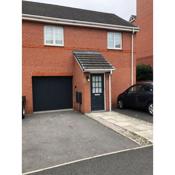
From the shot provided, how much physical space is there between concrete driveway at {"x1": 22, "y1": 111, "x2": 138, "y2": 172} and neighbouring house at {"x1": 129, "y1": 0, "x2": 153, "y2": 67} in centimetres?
1435

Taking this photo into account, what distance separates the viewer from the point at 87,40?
46.7 ft

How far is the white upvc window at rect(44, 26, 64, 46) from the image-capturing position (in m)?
13.1

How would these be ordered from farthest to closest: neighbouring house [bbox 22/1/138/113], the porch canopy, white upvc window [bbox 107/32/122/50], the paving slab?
white upvc window [bbox 107/32/122/50]
neighbouring house [bbox 22/1/138/113]
the porch canopy
the paving slab

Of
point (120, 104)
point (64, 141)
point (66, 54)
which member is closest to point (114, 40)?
point (66, 54)

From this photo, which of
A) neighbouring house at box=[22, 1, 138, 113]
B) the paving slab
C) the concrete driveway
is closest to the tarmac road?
the concrete driveway

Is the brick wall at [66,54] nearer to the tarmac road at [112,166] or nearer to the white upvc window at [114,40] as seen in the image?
the white upvc window at [114,40]

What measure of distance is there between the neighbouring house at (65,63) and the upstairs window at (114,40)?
0.91 ft

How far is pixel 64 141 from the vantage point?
7355mm

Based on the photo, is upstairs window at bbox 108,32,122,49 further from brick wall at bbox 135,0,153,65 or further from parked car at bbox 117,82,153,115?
brick wall at bbox 135,0,153,65

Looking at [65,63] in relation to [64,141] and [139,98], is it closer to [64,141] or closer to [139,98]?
[139,98]
